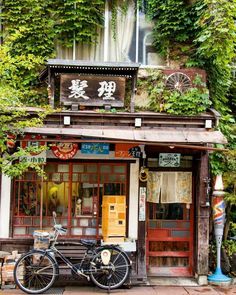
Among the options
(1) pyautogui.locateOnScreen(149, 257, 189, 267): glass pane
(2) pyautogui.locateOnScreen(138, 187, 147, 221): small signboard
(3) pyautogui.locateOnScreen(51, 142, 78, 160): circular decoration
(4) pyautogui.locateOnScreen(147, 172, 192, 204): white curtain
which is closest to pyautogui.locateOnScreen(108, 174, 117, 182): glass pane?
(2) pyautogui.locateOnScreen(138, 187, 147, 221): small signboard

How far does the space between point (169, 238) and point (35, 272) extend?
442cm

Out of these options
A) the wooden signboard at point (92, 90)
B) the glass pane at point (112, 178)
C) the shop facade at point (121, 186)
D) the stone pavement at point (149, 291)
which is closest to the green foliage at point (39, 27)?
the shop facade at point (121, 186)

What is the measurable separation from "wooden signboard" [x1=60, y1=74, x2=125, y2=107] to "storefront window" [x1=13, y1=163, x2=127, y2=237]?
1.94 m

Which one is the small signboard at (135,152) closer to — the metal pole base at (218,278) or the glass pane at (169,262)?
the glass pane at (169,262)

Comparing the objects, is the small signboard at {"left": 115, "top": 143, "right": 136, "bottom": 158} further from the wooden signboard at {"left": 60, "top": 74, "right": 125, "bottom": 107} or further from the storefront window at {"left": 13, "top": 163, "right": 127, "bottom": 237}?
the wooden signboard at {"left": 60, "top": 74, "right": 125, "bottom": 107}

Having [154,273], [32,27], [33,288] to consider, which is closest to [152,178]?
[154,273]

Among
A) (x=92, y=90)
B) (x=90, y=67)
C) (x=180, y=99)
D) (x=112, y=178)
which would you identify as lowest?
(x=112, y=178)

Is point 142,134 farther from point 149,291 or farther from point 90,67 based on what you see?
point 149,291

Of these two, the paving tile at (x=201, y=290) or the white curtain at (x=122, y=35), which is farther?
the white curtain at (x=122, y=35)

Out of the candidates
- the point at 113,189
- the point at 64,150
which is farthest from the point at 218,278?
the point at 64,150

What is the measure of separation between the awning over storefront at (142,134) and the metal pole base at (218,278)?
392 centimetres

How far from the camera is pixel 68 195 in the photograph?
1329 centimetres

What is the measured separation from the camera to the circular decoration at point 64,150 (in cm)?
1283

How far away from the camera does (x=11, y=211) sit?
42.6 feet
